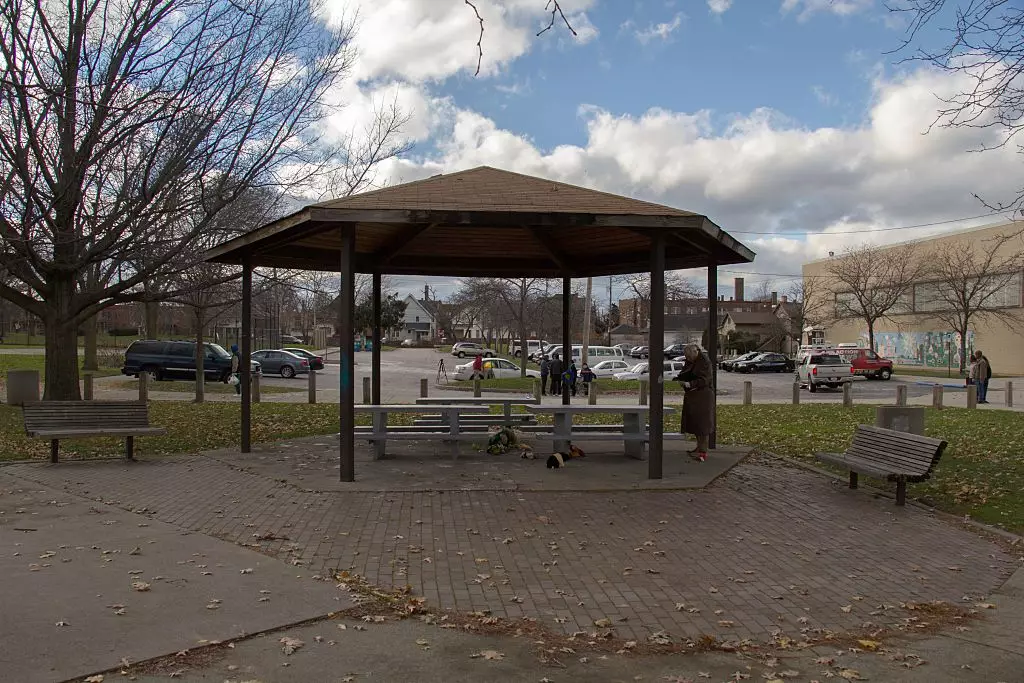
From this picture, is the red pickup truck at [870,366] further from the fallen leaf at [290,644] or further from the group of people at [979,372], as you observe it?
the fallen leaf at [290,644]

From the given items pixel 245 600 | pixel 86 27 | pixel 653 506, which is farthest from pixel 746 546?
pixel 86 27

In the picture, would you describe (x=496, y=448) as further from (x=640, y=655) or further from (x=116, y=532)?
(x=640, y=655)

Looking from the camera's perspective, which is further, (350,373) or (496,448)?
(496,448)

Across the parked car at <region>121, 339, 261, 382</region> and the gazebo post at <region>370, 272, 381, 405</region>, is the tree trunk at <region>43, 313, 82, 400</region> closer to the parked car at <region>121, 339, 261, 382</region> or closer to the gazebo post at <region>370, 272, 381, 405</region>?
the gazebo post at <region>370, 272, 381, 405</region>

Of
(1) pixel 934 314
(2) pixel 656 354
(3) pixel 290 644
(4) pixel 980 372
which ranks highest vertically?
(1) pixel 934 314

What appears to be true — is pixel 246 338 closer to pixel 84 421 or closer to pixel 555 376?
pixel 84 421

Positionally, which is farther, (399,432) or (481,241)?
(481,241)

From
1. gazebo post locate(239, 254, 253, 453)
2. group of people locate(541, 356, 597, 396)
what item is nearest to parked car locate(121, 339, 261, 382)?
group of people locate(541, 356, 597, 396)

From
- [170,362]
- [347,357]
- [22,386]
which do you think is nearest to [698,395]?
[347,357]

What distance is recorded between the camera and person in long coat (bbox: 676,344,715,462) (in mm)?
10797

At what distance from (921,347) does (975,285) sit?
864 centimetres

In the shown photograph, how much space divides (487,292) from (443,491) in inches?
1886

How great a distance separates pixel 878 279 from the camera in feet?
174

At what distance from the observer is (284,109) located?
16.1 meters
